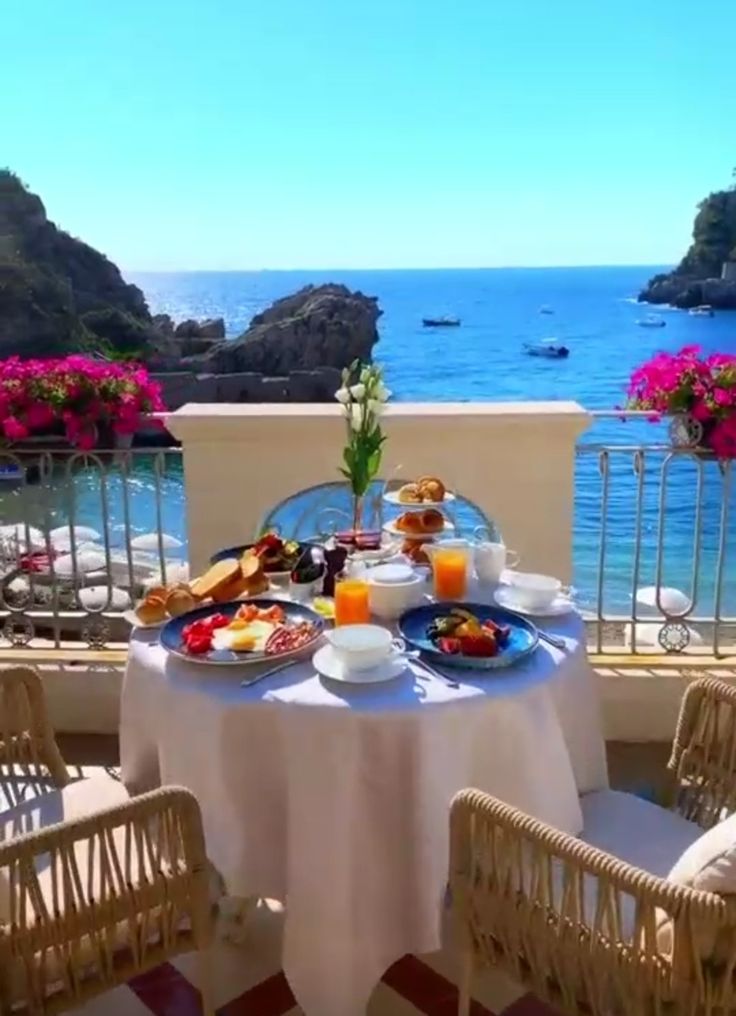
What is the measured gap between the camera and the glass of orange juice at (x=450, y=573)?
7.13 feet

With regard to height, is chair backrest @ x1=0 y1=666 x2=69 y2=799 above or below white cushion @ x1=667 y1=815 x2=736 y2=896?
below

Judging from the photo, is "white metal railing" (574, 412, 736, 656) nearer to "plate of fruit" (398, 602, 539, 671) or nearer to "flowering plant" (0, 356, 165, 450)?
"plate of fruit" (398, 602, 539, 671)

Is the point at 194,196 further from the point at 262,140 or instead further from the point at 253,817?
the point at 253,817

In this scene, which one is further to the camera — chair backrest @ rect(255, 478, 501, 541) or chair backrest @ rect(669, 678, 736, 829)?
chair backrest @ rect(255, 478, 501, 541)

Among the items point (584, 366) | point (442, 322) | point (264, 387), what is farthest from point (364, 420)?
point (442, 322)

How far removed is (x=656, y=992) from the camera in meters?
1.36

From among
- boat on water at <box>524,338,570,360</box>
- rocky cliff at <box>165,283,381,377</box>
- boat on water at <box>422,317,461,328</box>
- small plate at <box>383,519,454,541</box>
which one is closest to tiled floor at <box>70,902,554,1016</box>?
small plate at <box>383,519,454,541</box>

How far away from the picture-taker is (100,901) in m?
1.53

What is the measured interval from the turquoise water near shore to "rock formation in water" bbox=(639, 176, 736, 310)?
1475mm

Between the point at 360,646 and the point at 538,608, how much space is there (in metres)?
0.52

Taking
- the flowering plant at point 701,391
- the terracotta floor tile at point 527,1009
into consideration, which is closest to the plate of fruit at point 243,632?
Result: the terracotta floor tile at point 527,1009

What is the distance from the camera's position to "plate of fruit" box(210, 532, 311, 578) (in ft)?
7.62

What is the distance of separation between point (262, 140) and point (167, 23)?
31366 mm

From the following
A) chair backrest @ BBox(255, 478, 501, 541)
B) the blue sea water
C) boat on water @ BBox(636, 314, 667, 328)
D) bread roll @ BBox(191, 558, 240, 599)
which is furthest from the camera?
boat on water @ BBox(636, 314, 667, 328)
